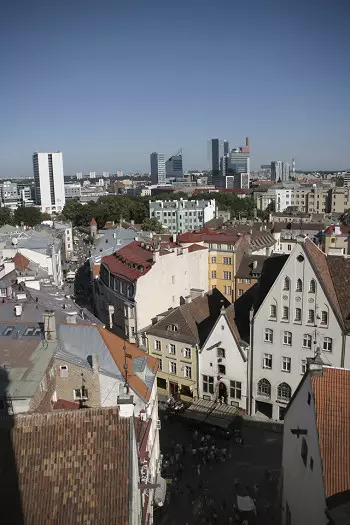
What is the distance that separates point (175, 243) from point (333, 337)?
41.7 meters

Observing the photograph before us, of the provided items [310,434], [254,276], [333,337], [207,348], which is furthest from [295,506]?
[254,276]

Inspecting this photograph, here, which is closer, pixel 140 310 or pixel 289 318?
pixel 289 318

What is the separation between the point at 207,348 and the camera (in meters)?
44.2

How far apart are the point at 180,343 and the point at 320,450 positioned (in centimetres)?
2811

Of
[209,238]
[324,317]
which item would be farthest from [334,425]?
[209,238]

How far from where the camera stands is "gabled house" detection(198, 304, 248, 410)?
42812mm

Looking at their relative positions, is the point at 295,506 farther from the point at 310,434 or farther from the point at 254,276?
the point at 254,276

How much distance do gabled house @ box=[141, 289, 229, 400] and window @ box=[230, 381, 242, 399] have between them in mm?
3869

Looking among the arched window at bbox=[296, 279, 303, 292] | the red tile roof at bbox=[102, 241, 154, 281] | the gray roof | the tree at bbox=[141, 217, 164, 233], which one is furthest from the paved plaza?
the tree at bbox=[141, 217, 164, 233]

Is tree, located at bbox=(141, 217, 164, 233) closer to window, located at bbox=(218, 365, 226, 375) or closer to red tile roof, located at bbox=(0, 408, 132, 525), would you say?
window, located at bbox=(218, 365, 226, 375)

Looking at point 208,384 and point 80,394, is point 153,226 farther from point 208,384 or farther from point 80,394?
point 80,394

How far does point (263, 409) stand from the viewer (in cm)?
4366

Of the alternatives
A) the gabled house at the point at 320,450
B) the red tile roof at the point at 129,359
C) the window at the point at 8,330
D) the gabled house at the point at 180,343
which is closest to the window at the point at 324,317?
the gabled house at the point at 180,343

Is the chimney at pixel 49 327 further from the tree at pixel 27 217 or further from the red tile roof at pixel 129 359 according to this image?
the tree at pixel 27 217
